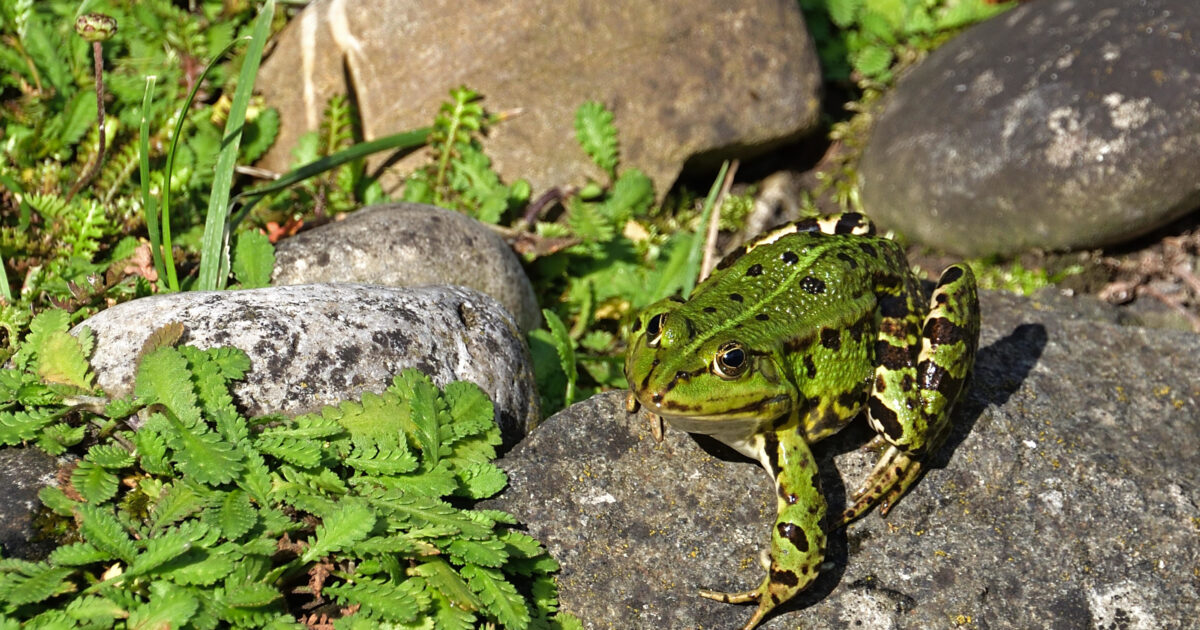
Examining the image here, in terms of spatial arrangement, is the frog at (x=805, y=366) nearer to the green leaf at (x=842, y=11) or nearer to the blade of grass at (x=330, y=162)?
the blade of grass at (x=330, y=162)

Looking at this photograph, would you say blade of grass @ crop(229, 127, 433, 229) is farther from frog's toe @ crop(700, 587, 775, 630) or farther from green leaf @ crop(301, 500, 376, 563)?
frog's toe @ crop(700, 587, 775, 630)

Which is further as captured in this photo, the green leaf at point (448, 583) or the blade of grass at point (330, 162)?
the blade of grass at point (330, 162)

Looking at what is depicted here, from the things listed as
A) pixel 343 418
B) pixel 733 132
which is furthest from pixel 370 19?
pixel 343 418

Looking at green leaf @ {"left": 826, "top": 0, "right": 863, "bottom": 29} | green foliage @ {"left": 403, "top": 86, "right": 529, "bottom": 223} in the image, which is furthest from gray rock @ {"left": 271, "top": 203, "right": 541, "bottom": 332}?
green leaf @ {"left": 826, "top": 0, "right": 863, "bottom": 29}

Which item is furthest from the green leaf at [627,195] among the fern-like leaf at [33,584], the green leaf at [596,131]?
the fern-like leaf at [33,584]

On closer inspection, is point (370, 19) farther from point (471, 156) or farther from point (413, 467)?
point (413, 467)

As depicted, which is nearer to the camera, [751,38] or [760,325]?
[760,325]

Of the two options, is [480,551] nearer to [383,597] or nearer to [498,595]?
[498,595]
